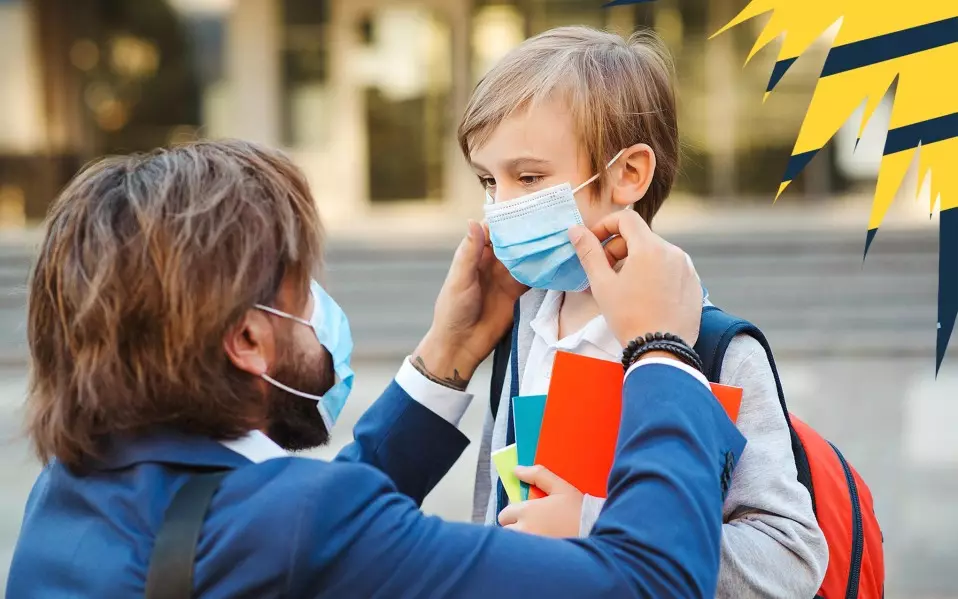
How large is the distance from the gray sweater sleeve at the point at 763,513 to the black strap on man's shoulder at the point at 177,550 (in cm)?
53

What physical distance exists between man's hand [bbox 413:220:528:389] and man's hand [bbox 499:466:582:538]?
1.41ft

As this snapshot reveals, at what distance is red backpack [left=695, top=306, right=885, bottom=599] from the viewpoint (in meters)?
1.40

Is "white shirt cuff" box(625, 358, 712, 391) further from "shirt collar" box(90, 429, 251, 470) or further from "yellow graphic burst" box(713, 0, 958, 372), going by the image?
"shirt collar" box(90, 429, 251, 470)

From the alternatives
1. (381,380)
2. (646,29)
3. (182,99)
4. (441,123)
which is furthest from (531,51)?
(182,99)

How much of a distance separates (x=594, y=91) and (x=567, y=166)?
0.13 metres

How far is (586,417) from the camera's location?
135 centimetres

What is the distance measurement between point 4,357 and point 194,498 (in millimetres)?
9326

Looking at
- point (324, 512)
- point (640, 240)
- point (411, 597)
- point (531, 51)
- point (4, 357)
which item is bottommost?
point (4, 357)

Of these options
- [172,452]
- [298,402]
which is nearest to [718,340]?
[298,402]

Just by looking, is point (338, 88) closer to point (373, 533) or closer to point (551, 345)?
point (551, 345)

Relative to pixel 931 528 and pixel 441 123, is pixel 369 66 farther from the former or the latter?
pixel 931 528

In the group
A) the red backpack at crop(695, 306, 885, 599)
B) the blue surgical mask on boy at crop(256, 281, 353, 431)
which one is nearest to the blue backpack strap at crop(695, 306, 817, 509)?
the red backpack at crop(695, 306, 885, 599)

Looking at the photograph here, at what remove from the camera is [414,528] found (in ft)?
3.75

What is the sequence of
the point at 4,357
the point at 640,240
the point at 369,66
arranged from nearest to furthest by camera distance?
the point at 640,240, the point at 4,357, the point at 369,66
